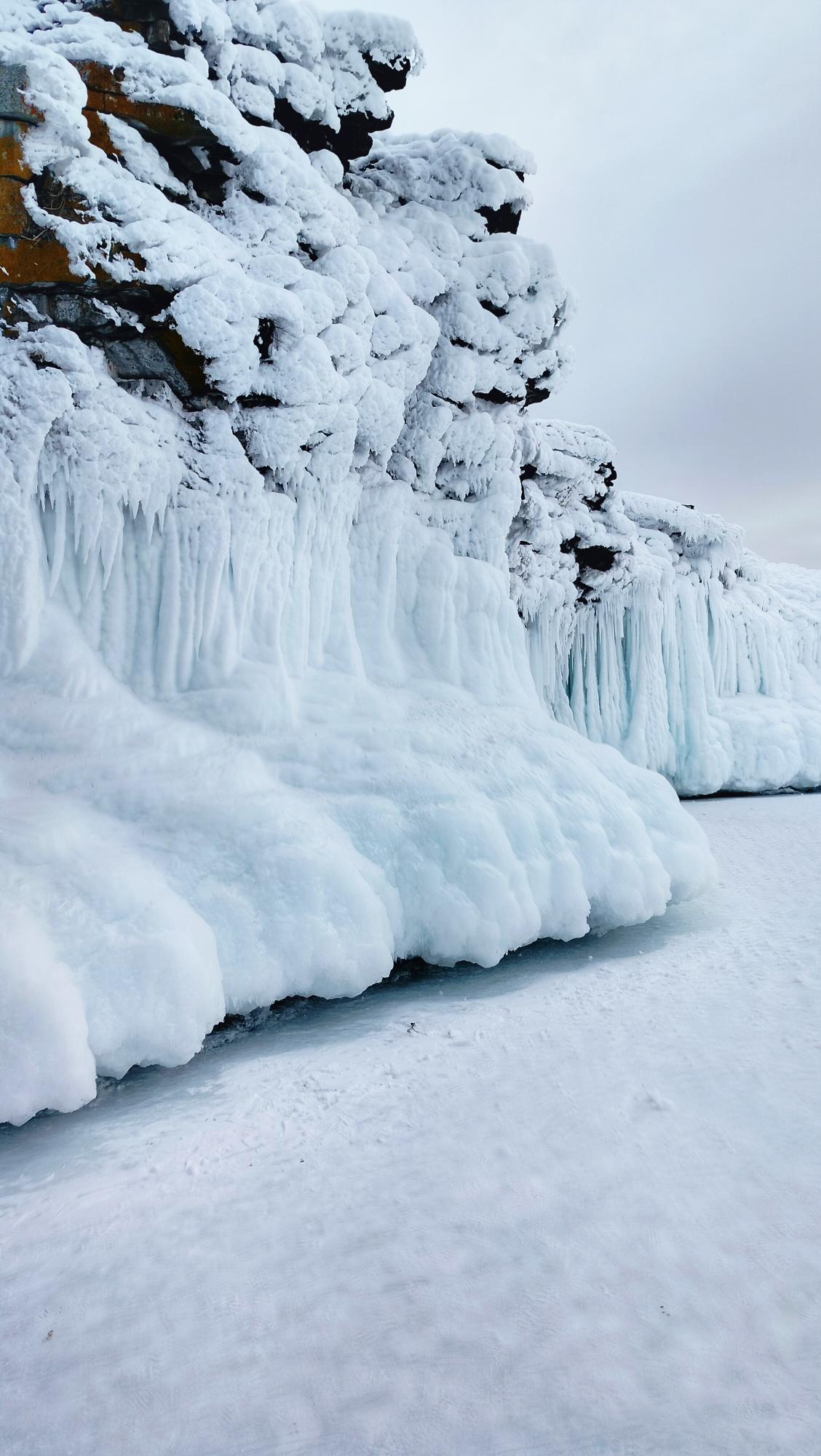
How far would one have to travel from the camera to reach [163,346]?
138 inches

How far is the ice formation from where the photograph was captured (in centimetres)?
288

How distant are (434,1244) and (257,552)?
3063mm

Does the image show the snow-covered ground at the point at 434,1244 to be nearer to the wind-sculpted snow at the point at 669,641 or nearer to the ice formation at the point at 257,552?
the ice formation at the point at 257,552

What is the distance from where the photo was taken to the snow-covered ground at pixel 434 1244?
1413mm

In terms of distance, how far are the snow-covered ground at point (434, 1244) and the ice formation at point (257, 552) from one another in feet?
1.33

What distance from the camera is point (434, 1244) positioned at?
6.01 ft

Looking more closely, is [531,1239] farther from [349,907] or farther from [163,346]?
[163,346]

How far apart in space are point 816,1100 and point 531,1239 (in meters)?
1.18

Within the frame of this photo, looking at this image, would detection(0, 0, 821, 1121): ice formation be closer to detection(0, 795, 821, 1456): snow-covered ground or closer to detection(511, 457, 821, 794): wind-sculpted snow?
detection(0, 795, 821, 1456): snow-covered ground

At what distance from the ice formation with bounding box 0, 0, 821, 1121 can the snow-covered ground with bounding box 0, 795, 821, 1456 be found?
0.41 meters

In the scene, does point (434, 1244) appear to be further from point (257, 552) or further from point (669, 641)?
point (669, 641)

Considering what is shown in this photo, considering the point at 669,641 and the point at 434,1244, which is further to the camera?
the point at 669,641

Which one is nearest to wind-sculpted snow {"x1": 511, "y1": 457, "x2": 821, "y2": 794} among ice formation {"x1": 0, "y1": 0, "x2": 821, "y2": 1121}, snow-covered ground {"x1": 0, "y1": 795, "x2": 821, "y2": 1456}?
ice formation {"x1": 0, "y1": 0, "x2": 821, "y2": 1121}

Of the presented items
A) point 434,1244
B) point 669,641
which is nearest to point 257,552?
point 434,1244
